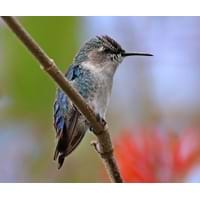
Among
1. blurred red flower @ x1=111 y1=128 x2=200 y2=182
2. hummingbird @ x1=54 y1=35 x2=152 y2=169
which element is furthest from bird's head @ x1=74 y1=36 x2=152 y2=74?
blurred red flower @ x1=111 y1=128 x2=200 y2=182

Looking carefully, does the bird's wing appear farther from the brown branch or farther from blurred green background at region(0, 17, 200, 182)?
the brown branch

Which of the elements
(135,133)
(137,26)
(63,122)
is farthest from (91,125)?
(137,26)

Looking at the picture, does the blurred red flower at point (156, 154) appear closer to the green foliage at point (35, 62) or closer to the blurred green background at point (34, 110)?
the blurred green background at point (34, 110)

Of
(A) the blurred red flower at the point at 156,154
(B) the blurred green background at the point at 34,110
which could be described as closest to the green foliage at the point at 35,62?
(B) the blurred green background at the point at 34,110

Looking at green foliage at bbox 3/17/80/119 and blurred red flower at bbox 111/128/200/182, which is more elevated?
green foliage at bbox 3/17/80/119

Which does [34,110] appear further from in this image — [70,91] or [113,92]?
[70,91]

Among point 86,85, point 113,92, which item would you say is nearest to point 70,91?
point 86,85
